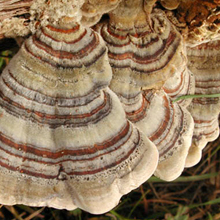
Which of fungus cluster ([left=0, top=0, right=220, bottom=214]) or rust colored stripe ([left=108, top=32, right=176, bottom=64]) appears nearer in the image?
fungus cluster ([left=0, top=0, right=220, bottom=214])

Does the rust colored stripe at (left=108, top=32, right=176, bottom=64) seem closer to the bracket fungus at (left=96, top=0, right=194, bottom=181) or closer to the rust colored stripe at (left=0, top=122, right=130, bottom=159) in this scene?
the bracket fungus at (left=96, top=0, right=194, bottom=181)

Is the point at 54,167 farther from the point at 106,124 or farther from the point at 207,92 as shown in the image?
the point at 207,92

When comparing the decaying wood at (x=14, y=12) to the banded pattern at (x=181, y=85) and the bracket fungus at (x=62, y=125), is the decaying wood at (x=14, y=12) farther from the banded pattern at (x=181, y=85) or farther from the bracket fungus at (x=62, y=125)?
the banded pattern at (x=181, y=85)

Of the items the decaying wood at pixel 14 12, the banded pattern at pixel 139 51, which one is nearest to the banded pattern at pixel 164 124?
the banded pattern at pixel 139 51

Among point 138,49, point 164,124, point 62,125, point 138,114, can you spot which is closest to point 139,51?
point 138,49

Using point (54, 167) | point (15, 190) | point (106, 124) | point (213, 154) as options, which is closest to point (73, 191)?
point (54, 167)

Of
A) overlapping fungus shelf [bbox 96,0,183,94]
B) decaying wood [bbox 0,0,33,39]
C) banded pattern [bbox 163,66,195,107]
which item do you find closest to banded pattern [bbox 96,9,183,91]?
overlapping fungus shelf [bbox 96,0,183,94]
